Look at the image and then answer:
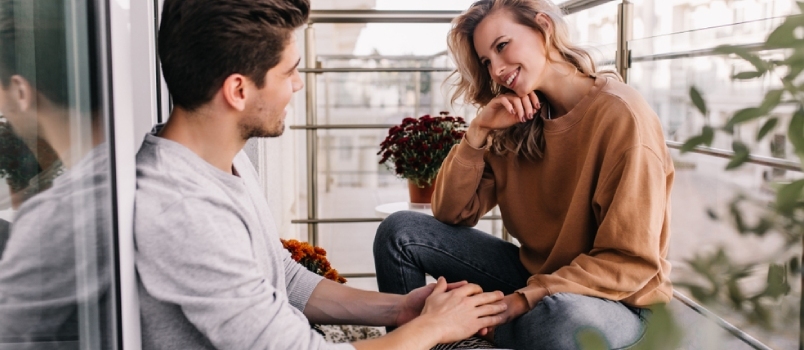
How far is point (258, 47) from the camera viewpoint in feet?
3.71

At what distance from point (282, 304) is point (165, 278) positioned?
6.8 inches

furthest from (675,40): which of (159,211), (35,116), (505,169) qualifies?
(35,116)

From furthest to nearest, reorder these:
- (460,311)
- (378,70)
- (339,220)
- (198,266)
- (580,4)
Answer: (339,220) < (378,70) < (580,4) < (460,311) < (198,266)

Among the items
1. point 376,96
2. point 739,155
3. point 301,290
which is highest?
point 376,96

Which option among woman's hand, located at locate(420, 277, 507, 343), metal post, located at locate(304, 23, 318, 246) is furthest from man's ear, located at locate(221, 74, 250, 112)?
metal post, located at locate(304, 23, 318, 246)

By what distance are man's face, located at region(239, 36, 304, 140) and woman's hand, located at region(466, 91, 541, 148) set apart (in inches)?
26.6

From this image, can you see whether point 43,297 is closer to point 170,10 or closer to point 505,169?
point 170,10

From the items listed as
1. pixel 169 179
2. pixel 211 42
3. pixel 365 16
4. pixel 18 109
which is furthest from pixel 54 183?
pixel 365 16

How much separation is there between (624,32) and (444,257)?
3.42 feet

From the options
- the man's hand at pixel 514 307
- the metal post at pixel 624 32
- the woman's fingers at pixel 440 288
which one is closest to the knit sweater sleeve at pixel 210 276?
the woman's fingers at pixel 440 288

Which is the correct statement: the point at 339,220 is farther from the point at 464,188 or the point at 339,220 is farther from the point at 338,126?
the point at 464,188

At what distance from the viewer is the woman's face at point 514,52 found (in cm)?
174

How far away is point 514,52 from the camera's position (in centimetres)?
174

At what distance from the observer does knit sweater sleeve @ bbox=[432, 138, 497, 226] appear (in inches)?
73.5
